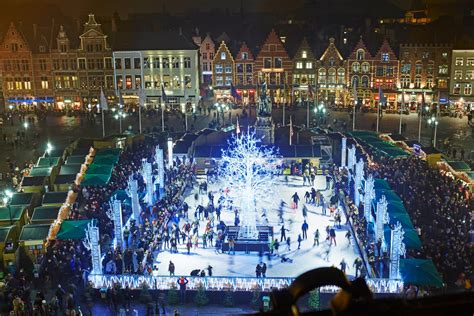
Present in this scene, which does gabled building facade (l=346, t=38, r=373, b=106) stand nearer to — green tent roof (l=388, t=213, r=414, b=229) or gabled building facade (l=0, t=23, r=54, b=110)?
gabled building facade (l=0, t=23, r=54, b=110)

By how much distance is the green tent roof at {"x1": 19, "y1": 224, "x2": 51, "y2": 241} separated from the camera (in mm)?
23859

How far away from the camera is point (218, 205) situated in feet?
102

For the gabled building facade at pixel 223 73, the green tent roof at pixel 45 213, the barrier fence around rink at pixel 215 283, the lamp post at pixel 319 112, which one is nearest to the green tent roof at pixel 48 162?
the green tent roof at pixel 45 213

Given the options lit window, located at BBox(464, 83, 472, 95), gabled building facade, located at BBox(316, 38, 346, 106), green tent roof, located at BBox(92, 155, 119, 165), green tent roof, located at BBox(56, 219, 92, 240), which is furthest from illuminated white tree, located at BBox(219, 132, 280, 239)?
lit window, located at BBox(464, 83, 472, 95)

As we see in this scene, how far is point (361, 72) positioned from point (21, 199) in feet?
167

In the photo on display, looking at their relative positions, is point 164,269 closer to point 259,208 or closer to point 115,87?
point 259,208

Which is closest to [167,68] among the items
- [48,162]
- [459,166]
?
[48,162]

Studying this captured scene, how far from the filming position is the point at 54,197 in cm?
2902

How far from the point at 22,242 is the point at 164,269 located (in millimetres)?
5873

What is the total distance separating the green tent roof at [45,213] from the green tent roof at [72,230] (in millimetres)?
2080

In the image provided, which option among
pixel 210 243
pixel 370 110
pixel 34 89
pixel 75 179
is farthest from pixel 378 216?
pixel 34 89

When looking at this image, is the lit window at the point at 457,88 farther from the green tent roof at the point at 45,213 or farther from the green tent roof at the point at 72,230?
the green tent roof at the point at 72,230

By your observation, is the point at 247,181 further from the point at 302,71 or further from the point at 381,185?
the point at 302,71

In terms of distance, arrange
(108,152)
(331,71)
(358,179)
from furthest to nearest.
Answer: (331,71) < (108,152) < (358,179)
